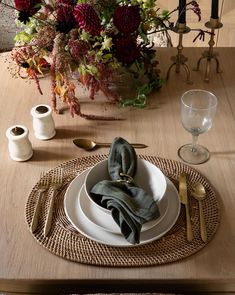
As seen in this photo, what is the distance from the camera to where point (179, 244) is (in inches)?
34.2

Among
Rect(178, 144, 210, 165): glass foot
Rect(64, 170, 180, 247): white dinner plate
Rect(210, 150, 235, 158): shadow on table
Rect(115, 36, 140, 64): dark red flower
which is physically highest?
Rect(115, 36, 140, 64): dark red flower

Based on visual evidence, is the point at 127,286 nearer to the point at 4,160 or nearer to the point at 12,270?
the point at 12,270

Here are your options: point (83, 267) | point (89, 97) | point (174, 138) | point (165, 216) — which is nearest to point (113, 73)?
point (89, 97)

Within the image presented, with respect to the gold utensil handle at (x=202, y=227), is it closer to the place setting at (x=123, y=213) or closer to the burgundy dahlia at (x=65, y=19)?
the place setting at (x=123, y=213)

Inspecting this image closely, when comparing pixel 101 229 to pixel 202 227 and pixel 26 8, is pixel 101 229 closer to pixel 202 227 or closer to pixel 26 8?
pixel 202 227

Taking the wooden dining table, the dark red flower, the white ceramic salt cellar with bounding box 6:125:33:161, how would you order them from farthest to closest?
1. the dark red flower
2. the white ceramic salt cellar with bounding box 6:125:33:161
3. the wooden dining table

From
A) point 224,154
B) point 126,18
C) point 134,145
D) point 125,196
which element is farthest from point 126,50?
point 125,196

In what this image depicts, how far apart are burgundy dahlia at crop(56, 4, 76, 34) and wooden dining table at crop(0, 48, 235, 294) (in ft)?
0.75

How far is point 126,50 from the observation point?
1195mm

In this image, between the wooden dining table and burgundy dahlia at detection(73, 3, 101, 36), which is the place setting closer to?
the wooden dining table

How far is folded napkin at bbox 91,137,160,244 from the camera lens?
0.83 m

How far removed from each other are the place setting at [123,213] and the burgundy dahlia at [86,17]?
0.33 metres

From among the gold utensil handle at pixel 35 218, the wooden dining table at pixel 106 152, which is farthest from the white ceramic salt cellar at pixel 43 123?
the gold utensil handle at pixel 35 218

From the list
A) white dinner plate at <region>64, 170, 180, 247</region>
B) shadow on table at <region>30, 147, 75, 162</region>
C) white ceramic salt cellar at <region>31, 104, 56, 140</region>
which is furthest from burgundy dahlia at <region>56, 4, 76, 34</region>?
white dinner plate at <region>64, 170, 180, 247</region>
